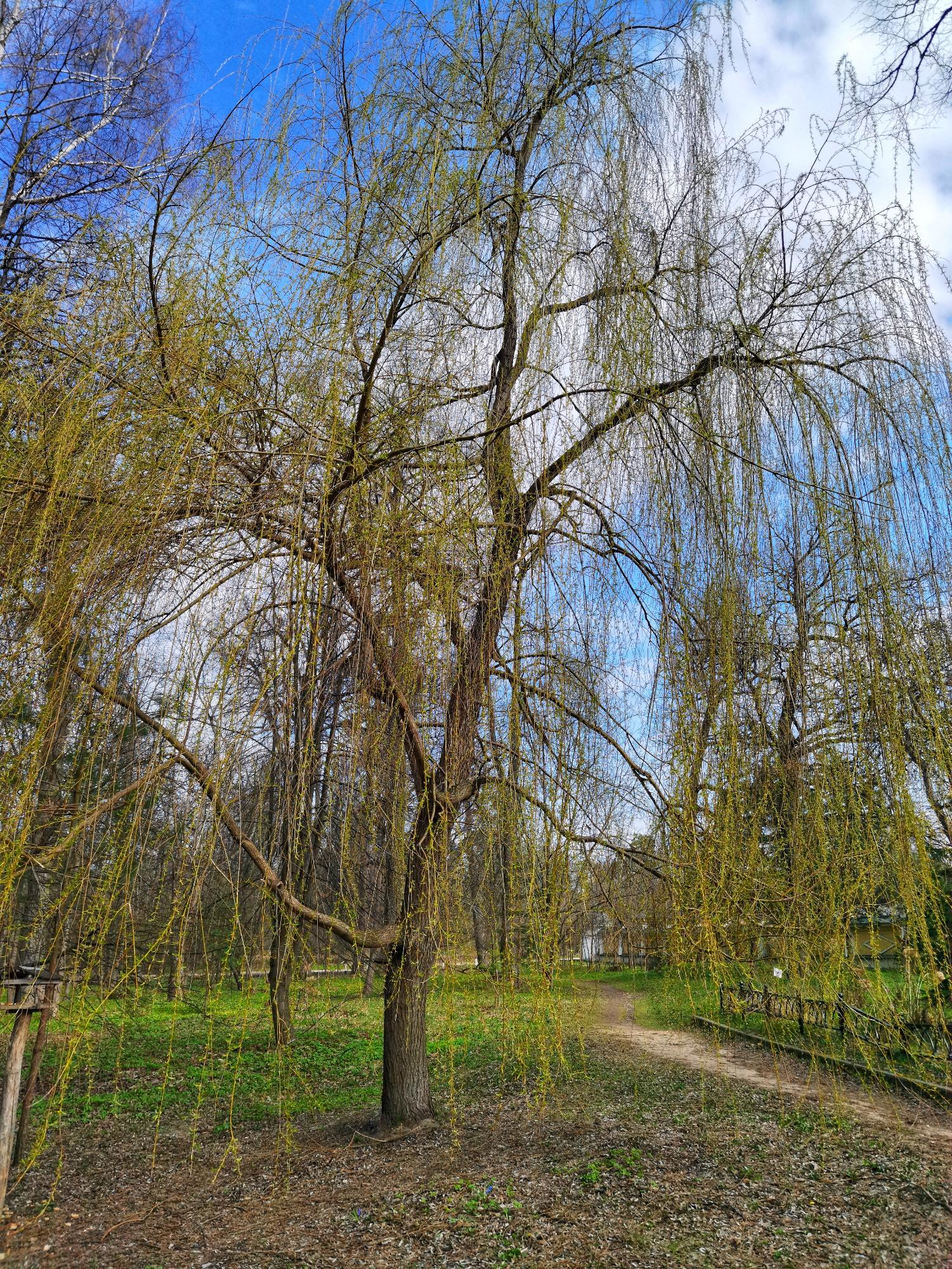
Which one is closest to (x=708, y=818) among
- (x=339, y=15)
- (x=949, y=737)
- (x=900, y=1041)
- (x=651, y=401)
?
(x=949, y=737)

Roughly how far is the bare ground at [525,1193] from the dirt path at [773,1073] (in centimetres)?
5

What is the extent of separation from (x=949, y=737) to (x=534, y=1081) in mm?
4811

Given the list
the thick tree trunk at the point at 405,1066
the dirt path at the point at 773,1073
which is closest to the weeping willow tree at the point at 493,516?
the dirt path at the point at 773,1073

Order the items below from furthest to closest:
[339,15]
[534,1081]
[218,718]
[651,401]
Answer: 1. [534,1081]
2. [339,15]
3. [651,401]
4. [218,718]

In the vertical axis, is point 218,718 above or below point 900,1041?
above

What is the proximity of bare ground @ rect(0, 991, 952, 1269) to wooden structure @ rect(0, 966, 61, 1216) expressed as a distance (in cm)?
22

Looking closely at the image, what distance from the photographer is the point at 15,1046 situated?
125 inches

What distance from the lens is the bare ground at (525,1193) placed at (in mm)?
3146

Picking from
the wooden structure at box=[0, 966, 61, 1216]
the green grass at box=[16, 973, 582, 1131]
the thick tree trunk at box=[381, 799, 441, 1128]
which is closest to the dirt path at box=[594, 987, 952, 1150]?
the green grass at box=[16, 973, 582, 1131]

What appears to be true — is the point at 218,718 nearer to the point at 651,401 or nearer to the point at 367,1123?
the point at 651,401

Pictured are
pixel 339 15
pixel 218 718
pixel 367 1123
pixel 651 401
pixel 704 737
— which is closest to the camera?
pixel 218 718

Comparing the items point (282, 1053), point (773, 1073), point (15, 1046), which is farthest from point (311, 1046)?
point (282, 1053)

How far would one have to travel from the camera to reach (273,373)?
7.13 ft

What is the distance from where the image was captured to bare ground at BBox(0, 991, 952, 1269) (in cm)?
315
